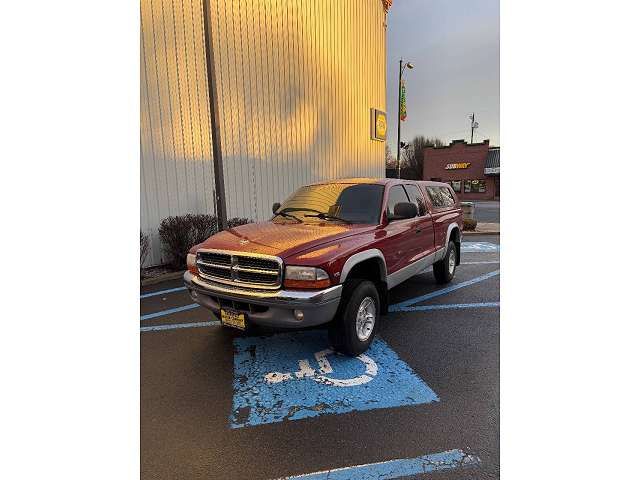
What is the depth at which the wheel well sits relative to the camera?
3.97 m

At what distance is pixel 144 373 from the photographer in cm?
356

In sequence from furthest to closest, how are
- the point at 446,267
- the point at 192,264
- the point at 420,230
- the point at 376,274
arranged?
the point at 446,267, the point at 420,230, the point at 376,274, the point at 192,264

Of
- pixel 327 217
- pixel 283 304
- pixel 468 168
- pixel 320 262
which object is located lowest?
pixel 283 304

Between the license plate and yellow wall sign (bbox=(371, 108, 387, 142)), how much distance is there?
14.4 m

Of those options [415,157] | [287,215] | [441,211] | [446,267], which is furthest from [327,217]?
[415,157]

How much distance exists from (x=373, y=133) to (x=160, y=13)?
33.9ft

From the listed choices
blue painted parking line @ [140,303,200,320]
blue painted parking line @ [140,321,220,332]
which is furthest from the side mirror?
blue painted parking line @ [140,303,200,320]

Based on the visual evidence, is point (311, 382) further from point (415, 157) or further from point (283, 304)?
point (415, 157)

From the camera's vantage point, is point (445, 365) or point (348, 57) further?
point (348, 57)

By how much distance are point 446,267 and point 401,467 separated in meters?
4.68

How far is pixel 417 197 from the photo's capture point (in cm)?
551

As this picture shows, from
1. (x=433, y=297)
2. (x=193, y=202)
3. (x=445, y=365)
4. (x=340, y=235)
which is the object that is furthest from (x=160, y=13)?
(x=445, y=365)

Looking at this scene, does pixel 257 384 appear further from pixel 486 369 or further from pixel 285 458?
pixel 486 369

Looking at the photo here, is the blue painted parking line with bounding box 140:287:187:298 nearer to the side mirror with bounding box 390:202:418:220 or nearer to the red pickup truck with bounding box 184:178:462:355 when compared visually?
the red pickup truck with bounding box 184:178:462:355
